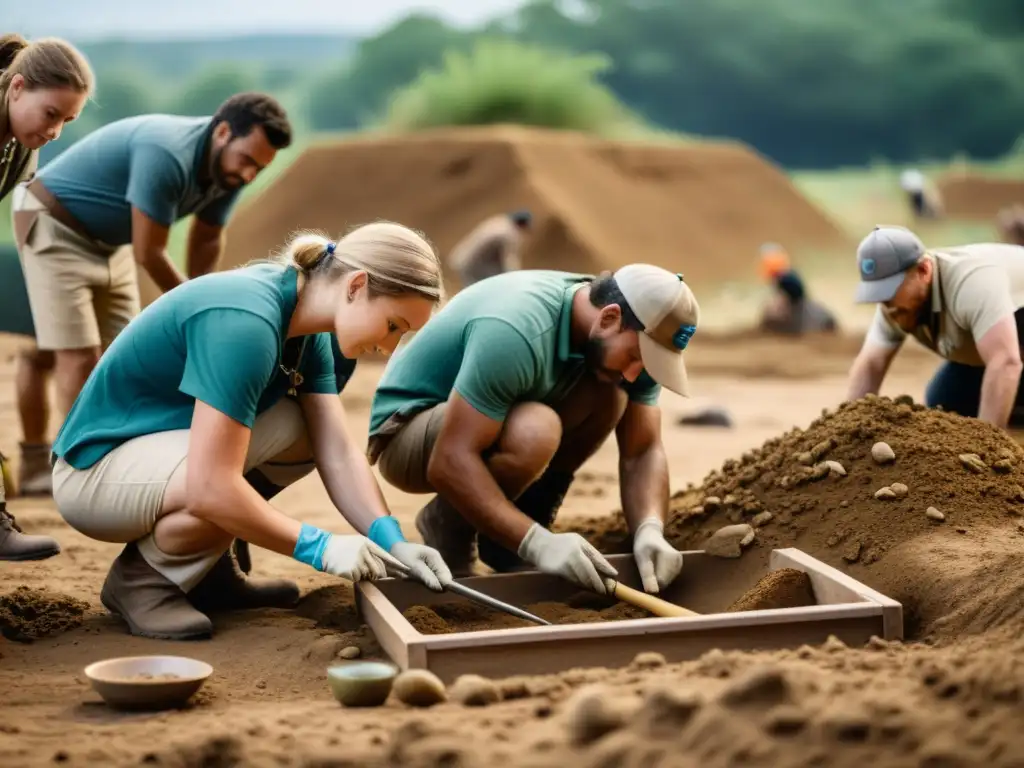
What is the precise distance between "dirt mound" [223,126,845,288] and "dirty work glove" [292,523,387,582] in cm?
796

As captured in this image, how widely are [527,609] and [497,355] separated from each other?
0.66 metres

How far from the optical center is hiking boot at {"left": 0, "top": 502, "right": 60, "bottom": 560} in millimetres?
3375

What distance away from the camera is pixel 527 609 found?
10.8 ft

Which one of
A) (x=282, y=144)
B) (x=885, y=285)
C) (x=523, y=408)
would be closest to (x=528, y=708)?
(x=523, y=408)

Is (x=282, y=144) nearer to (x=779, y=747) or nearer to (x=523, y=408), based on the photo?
(x=523, y=408)

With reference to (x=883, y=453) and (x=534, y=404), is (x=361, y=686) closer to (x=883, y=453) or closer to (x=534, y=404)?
(x=534, y=404)

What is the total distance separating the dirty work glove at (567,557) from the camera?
316cm

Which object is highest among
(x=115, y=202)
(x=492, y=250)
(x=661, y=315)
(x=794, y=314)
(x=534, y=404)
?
(x=115, y=202)

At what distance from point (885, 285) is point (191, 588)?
2.24m

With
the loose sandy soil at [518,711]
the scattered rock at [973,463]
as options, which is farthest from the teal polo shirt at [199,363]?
the scattered rock at [973,463]

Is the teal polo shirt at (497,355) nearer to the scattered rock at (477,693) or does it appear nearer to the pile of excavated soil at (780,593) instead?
the pile of excavated soil at (780,593)

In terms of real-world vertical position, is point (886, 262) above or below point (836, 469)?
above

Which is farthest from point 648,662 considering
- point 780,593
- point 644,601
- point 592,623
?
point 780,593

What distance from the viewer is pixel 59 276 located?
172 inches
